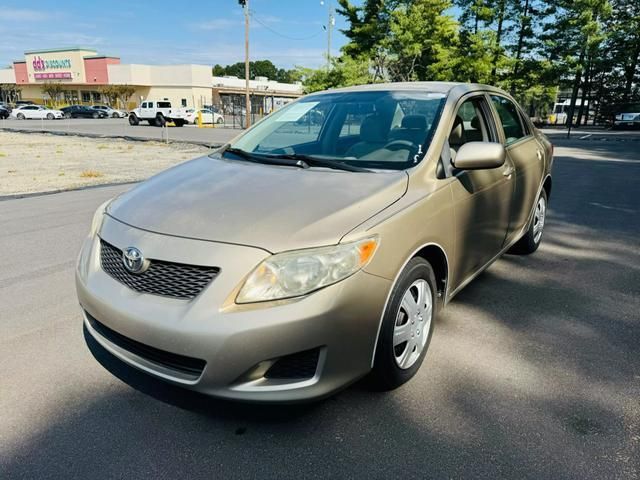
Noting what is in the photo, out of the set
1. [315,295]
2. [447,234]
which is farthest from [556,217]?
[315,295]

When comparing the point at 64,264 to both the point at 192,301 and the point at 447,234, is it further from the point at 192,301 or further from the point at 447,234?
the point at 447,234

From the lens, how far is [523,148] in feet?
13.7

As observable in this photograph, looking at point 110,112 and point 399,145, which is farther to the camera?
point 110,112

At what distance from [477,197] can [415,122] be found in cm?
63

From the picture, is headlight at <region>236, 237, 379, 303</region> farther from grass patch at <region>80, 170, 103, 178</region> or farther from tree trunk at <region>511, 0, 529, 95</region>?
tree trunk at <region>511, 0, 529, 95</region>

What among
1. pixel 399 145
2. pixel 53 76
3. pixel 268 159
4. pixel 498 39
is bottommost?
pixel 268 159

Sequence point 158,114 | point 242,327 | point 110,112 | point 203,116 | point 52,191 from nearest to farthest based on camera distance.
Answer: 1. point 242,327
2. point 52,191
3. point 158,114
4. point 203,116
5. point 110,112

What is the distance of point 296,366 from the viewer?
2000 mm

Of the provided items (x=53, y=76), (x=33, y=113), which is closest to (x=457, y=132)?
(x=33, y=113)

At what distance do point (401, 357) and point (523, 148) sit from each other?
2573 mm

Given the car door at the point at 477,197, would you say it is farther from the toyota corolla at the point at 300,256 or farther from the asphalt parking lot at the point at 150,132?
the asphalt parking lot at the point at 150,132

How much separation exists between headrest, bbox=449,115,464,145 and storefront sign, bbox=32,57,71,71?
77.7 meters

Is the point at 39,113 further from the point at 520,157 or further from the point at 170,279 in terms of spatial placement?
the point at 170,279

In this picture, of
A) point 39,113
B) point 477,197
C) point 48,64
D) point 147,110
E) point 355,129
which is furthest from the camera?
point 48,64
